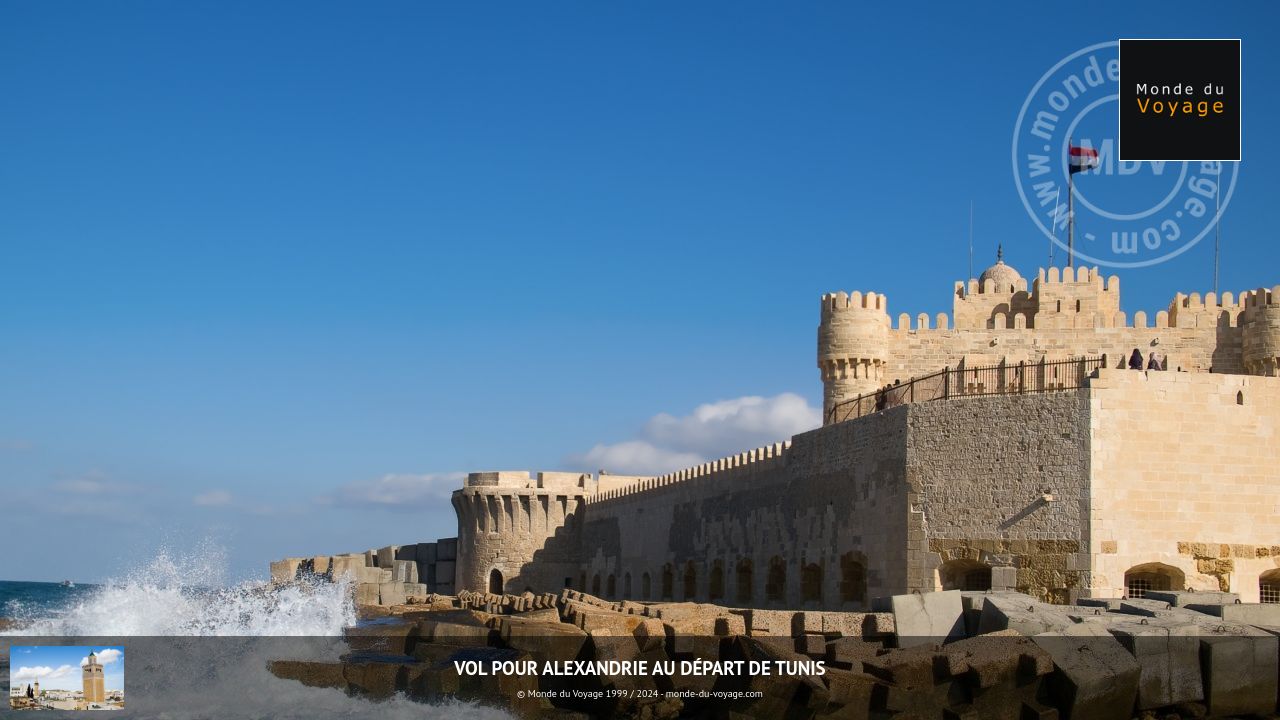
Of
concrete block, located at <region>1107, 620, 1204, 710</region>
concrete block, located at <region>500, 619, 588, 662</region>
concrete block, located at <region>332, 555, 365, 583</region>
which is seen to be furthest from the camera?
concrete block, located at <region>332, 555, 365, 583</region>

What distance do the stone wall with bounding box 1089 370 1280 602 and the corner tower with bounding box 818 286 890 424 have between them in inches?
385

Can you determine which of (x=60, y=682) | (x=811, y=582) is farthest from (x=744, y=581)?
(x=60, y=682)

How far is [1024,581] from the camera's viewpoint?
19828mm

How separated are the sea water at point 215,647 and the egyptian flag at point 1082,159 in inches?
709

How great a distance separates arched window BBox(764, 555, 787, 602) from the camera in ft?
86.8

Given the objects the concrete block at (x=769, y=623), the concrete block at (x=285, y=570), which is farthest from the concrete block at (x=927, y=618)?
the concrete block at (x=285, y=570)

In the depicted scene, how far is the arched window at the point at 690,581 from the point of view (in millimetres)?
31703

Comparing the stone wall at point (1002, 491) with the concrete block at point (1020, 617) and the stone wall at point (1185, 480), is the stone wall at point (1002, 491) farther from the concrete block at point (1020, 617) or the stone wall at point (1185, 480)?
the concrete block at point (1020, 617)

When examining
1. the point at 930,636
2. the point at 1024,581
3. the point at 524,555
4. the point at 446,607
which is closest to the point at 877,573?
the point at 1024,581

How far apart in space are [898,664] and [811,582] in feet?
36.6

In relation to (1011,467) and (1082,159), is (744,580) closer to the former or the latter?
(1011,467)

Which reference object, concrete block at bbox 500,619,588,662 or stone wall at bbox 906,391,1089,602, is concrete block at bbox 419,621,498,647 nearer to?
concrete block at bbox 500,619,588,662

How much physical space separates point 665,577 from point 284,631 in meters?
12.1

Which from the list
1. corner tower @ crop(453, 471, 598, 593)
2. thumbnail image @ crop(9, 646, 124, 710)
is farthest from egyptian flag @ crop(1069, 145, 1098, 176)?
thumbnail image @ crop(9, 646, 124, 710)
